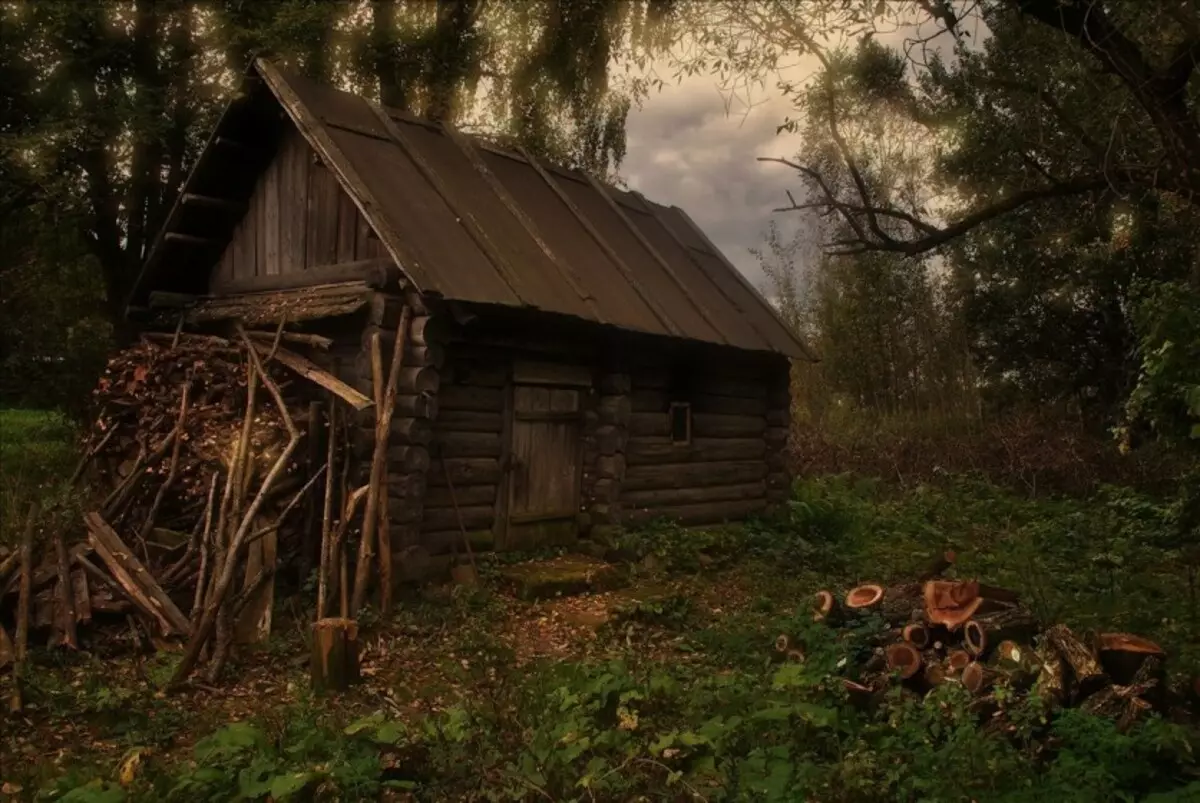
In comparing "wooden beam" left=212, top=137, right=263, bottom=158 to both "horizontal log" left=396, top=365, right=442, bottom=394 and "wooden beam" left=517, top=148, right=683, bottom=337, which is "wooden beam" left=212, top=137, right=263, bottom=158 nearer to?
"wooden beam" left=517, top=148, right=683, bottom=337

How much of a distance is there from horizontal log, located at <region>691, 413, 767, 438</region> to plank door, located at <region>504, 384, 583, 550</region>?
2.41 m

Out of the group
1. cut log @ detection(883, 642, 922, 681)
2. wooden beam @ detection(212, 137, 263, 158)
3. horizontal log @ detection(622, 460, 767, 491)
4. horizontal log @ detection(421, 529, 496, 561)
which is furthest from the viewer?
horizontal log @ detection(622, 460, 767, 491)

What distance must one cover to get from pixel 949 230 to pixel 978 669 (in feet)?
14.5

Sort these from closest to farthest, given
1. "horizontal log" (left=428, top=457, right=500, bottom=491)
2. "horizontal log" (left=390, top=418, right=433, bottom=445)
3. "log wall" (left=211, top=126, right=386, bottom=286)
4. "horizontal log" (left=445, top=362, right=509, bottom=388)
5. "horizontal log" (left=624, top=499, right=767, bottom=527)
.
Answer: "horizontal log" (left=390, top=418, right=433, bottom=445) < "horizontal log" (left=428, top=457, right=500, bottom=491) < "horizontal log" (left=445, top=362, right=509, bottom=388) < "log wall" (left=211, top=126, right=386, bottom=286) < "horizontal log" (left=624, top=499, right=767, bottom=527)

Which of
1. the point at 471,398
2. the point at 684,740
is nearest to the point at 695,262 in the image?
the point at 471,398

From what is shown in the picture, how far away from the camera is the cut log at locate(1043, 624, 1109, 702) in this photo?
17.4ft

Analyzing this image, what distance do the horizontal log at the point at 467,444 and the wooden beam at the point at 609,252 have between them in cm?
275

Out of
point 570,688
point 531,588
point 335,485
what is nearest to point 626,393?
point 531,588

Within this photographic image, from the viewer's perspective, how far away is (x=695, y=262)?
49.2 ft

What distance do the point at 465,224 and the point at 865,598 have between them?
6.01 metres

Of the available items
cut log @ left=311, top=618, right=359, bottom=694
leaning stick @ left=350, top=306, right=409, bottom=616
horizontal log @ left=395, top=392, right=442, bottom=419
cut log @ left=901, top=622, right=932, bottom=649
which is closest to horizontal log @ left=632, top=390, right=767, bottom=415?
horizontal log @ left=395, top=392, right=442, bottom=419

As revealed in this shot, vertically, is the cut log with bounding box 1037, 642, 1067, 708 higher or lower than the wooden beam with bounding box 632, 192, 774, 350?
lower

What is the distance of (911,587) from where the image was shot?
7.17m

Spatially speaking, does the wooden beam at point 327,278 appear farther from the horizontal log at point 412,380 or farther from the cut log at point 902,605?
the cut log at point 902,605
